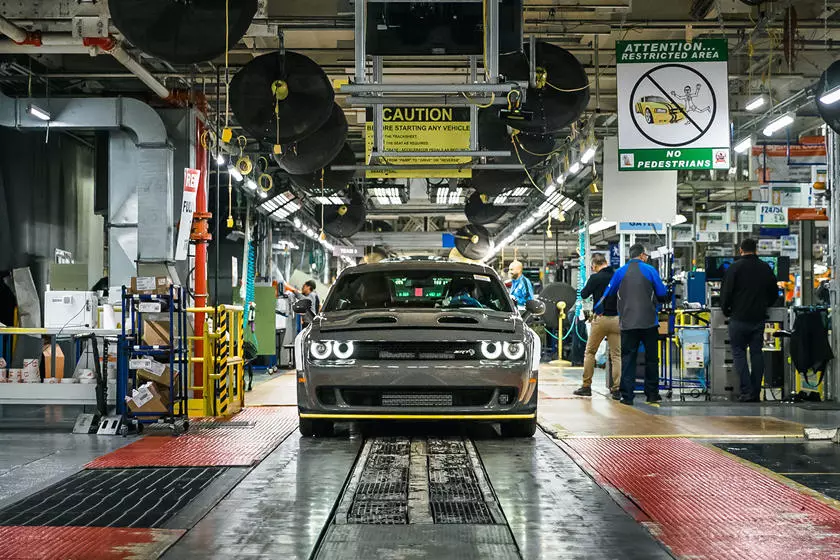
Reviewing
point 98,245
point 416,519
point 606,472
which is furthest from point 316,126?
point 98,245

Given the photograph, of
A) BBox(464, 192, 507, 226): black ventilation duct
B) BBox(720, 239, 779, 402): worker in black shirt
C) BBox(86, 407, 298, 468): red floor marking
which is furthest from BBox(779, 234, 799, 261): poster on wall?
BBox(86, 407, 298, 468): red floor marking

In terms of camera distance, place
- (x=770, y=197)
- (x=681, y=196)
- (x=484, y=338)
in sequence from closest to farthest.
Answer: (x=484, y=338)
(x=770, y=197)
(x=681, y=196)

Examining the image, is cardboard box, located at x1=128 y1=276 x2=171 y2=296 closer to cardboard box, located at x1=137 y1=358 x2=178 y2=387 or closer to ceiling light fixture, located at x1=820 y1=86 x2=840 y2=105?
cardboard box, located at x1=137 y1=358 x2=178 y2=387

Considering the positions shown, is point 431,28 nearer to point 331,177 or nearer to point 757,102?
point 757,102

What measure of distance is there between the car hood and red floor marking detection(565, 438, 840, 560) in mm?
1157

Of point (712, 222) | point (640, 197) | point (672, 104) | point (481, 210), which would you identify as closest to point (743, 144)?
point (640, 197)

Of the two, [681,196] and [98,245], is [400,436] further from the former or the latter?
[681,196]

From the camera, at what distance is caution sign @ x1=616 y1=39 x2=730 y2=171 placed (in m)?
10.6

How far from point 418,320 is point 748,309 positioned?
5.19 metres

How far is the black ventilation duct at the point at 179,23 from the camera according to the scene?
283 inches

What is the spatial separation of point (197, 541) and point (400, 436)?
3622mm

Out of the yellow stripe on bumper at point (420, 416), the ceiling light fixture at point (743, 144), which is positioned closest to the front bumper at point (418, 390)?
the yellow stripe on bumper at point (420, 416)

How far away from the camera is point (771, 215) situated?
69.8 ft

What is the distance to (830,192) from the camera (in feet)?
37.5
